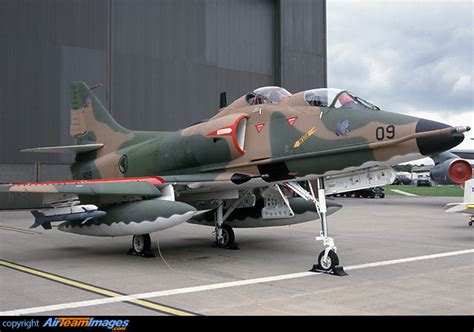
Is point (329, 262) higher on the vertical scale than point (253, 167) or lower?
lower

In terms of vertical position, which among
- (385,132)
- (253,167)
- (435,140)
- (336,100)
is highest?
(336,100)

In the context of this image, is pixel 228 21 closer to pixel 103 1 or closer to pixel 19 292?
pixel 103 1

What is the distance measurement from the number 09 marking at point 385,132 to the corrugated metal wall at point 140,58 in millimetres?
19994

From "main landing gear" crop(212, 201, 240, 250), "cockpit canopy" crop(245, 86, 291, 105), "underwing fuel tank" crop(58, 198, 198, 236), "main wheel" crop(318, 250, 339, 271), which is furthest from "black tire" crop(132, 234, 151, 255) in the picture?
"main wheel" crop(318, 250, 339, 271)

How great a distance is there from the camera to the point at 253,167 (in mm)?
9109

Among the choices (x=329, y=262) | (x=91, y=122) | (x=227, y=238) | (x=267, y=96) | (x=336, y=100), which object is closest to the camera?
(x=329, y=262)

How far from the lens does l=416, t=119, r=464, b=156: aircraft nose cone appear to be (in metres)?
7.11

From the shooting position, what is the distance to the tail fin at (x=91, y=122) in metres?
12.9

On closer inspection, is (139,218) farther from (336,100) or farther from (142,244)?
(336,100)

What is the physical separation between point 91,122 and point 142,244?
15.7ft

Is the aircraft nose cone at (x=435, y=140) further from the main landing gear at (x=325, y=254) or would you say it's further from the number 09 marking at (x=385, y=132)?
the main landing gear at (x=325, y=254)

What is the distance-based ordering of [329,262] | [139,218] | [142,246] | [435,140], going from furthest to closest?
[142,246] → [139,218] → [329,262] → [435,140]

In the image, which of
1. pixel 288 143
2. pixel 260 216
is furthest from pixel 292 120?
pixel 260 216

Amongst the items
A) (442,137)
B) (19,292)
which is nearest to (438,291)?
(442,137)
